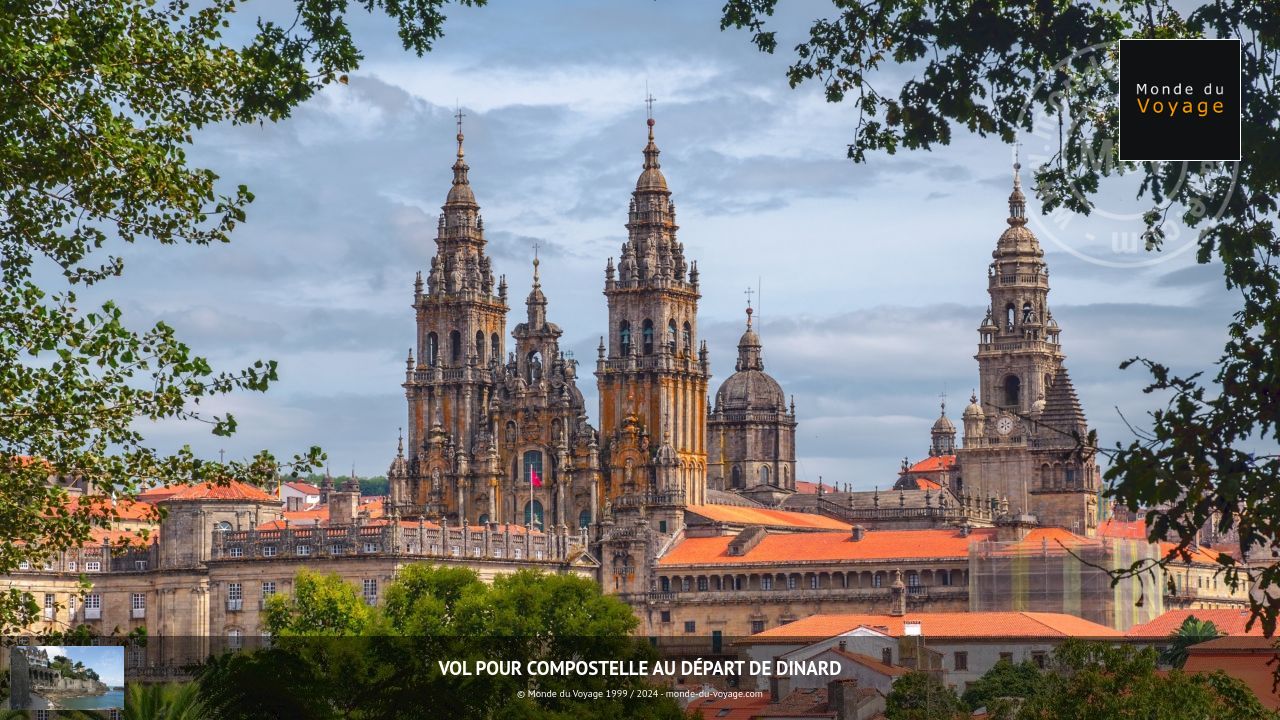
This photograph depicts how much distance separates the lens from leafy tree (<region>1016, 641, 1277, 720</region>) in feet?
173

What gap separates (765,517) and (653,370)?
518 inches

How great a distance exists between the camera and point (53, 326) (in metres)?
26.0

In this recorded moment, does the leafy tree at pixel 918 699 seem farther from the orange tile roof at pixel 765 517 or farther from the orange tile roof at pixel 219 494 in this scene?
the orange tile roof at pixel 765 517

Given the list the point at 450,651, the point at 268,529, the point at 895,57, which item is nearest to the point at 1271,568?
the point at 895,57

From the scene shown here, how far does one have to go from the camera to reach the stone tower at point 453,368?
149000 mm

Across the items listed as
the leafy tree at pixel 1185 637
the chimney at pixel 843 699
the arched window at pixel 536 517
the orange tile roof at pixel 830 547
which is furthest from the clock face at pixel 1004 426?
the chimney at pixel 843 699

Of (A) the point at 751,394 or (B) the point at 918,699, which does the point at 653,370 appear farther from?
(B) the point at 918,699

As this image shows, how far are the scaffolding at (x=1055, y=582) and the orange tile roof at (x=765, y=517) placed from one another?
2194cm

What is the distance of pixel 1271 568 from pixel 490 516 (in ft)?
426

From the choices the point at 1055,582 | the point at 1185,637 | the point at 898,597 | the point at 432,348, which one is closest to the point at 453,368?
the point at 432,348

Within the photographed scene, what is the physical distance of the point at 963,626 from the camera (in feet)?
358

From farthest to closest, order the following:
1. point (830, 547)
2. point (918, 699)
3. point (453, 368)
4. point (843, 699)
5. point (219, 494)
Answer: point (453, 368)
point (830, 547)
point (219, 494)
point (843, 699)
point (918, 699)

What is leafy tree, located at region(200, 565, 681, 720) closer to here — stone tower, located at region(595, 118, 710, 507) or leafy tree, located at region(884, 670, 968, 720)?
leafy tree, located at region(884, 670, 968, 720)

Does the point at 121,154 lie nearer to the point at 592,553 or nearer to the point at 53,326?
the point at 53,326
